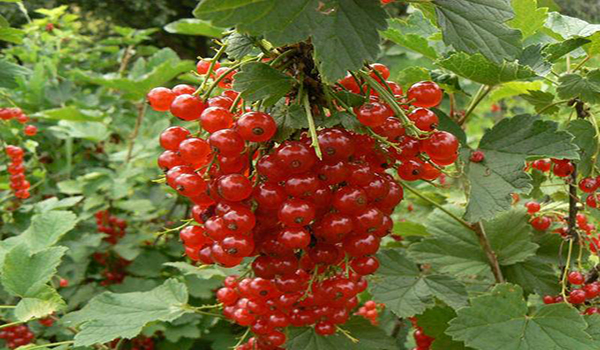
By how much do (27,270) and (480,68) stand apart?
3.61 feet

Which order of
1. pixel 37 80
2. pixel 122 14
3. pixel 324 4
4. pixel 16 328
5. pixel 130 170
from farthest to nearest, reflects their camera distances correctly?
pixel 122 14, pixel 37 80, pixel 130 170, pixel 16 328, pixel 324 4

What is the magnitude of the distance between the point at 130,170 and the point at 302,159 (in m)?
1.52

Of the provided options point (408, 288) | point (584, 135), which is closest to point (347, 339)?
point (408, 288)

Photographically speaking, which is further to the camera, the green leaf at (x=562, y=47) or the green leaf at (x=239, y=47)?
the green leaf at (x=562, y=47)

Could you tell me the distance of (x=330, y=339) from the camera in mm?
1124

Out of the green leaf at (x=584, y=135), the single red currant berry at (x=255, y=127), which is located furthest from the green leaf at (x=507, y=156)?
the single red currant berry at (x=255, y=127)

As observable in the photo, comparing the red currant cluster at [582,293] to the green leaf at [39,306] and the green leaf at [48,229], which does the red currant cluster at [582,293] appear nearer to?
the green leaf at [39,306]

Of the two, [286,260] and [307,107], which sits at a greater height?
[307,107]

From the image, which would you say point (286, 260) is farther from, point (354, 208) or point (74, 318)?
point (74, 318)

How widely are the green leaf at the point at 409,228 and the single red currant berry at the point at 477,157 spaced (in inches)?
14.7

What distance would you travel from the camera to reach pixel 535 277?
124 cm

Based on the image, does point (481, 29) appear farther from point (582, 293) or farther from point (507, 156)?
point (582, 293)

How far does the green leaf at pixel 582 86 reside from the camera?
1030 mm

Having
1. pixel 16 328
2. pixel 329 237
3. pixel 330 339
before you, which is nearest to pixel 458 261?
pixel 330 339
